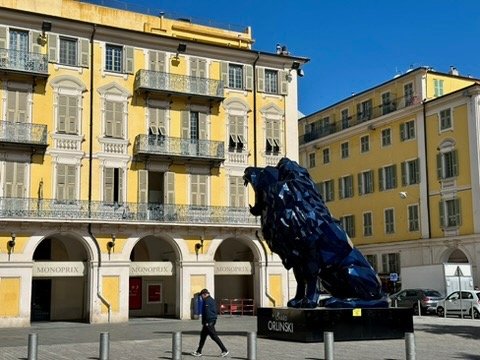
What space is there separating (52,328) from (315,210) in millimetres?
15325

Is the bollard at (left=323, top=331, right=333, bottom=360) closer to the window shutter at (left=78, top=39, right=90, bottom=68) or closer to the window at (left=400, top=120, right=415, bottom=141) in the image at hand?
the window shutter at (left=78, top=39, right=90, bottom=68)

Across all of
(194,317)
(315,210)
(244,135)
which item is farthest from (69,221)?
(315,210)

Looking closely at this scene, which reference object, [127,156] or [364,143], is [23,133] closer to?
[127,156]

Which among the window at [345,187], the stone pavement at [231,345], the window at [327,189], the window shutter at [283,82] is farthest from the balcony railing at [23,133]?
the window at [327,189]

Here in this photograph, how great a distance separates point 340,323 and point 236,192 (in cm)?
1931

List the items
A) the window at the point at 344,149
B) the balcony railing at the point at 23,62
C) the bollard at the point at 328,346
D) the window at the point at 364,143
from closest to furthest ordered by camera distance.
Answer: the bollard at the point at 328,346
the balcony railing at the point at 23,62
the window at the point at 364,143
the window at the point at 344,149

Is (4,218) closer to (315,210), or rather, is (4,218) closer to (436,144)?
(315,210)

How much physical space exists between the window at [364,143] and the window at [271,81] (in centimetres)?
1496

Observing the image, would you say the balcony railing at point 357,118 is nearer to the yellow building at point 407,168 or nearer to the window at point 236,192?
the yellow building at point 407,168

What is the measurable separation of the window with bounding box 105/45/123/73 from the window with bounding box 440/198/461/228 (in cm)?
2321

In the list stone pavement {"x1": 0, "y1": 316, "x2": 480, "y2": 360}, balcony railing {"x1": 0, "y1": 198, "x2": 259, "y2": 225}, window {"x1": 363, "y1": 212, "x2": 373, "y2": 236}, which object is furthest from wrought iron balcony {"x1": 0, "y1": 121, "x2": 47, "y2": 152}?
window {"x1": 363, "y1": 212, "x2": 373, "y2": 236}

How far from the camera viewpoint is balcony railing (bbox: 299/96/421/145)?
52.3 m

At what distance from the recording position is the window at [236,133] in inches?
1588

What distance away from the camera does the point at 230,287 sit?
43250mm
